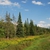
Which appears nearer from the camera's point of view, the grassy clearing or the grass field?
the grassy clearing

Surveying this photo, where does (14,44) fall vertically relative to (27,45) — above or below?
below

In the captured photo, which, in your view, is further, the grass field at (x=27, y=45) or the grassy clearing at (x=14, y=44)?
the grass field at (x=27, y=45)

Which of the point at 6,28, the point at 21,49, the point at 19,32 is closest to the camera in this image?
the point at 21,49

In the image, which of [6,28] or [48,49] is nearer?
[48,49]

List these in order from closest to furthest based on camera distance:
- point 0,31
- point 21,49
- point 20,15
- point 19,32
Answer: point 21,49
point 0,31
point 19,32
point 20,15

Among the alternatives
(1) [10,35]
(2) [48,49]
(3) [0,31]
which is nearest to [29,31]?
(1) [10,35]

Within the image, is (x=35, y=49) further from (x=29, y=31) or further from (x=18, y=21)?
(x=29, y=31)

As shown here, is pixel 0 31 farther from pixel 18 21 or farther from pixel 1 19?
pixel 18 21

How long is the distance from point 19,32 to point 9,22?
837cm

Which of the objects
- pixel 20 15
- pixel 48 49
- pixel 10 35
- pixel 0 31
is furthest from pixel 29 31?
pixel 48 49

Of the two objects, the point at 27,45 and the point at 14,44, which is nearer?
the point at 27,45

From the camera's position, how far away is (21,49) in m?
23.3

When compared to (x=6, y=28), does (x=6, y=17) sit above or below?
above

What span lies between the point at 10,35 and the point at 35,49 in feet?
161
